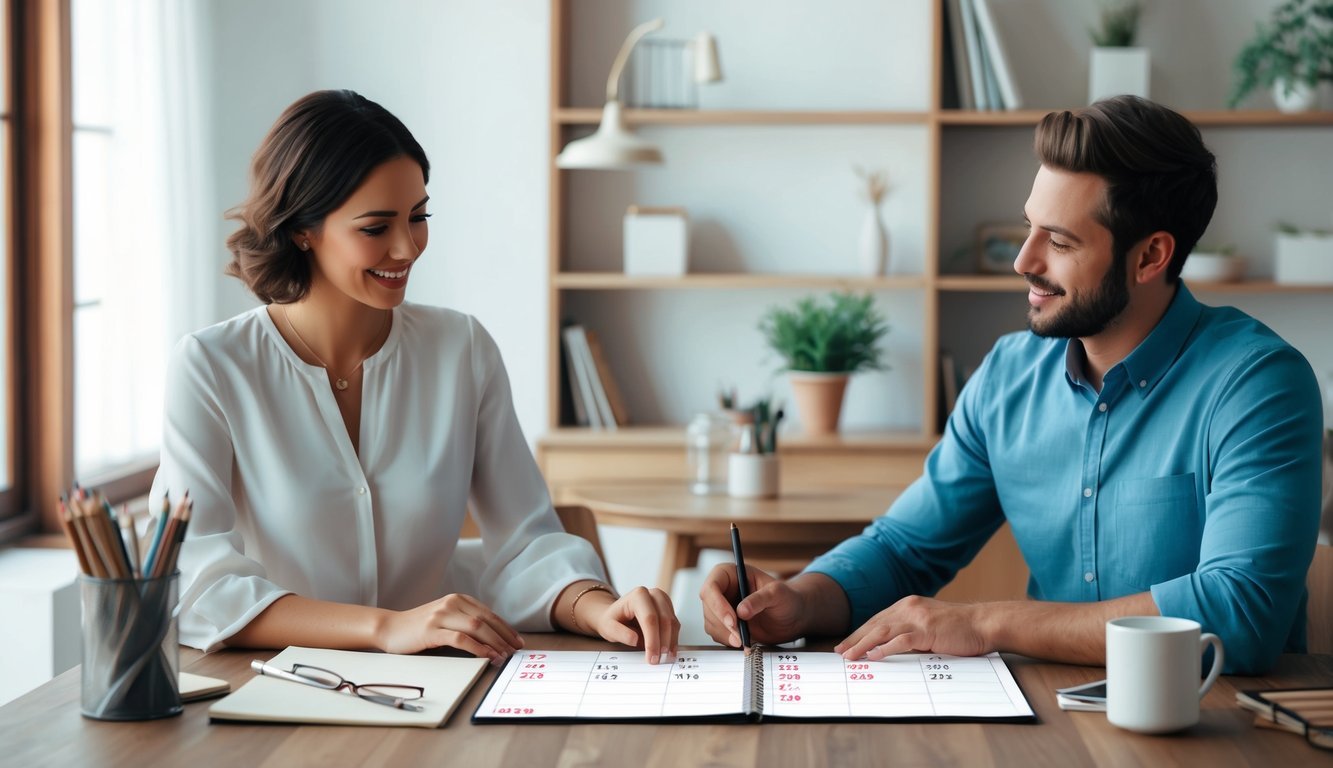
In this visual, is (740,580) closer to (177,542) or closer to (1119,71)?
(177,542)

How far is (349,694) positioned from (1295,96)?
129 inches

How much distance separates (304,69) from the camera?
156 inches

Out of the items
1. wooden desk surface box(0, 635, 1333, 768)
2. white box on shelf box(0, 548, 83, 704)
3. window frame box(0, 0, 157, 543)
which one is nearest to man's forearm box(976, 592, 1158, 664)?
wooden desk surface box(0, 635, 1333, 768)

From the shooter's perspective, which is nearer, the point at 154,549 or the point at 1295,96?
the point at 154,549

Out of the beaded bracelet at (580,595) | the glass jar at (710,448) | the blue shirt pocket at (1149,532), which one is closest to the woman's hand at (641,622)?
the beaded bracelet at (580,595)

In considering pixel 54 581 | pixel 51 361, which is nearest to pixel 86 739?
pixel 54 581

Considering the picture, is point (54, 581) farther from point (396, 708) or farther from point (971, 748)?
point (971, 748)

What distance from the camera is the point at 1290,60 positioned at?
3623 millimetres

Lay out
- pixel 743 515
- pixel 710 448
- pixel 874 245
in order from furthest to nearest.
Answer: pixel 874 245, pixel 710 448, pixel 743 515

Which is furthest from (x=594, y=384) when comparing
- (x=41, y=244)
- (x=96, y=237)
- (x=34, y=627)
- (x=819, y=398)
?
(x=34, y=627)

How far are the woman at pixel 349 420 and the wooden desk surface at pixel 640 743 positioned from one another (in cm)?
36

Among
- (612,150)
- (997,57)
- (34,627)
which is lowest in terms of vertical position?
(34,627)

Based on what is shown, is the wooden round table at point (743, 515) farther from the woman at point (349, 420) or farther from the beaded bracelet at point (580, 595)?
the beaded bracelet at point (580, 595)

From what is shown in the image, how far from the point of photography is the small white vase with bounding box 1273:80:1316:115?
3621 mm
